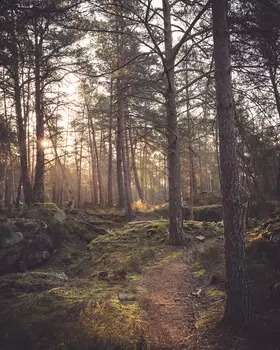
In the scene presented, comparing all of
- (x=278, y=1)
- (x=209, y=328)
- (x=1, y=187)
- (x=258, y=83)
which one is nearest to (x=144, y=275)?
(x=209, y=328)

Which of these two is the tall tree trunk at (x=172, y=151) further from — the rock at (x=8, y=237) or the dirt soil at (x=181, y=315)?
the rock at (x=8, y=237)

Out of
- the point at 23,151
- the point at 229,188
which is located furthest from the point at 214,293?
the point at 23,151

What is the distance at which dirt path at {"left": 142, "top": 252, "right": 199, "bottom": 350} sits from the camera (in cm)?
368

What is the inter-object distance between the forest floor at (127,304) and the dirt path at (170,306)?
2 centimetres

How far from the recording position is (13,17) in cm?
418

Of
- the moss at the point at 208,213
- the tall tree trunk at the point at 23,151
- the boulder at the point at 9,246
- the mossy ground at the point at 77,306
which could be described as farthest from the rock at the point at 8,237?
the moss at the point at 208,213

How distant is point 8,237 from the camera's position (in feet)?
23.0

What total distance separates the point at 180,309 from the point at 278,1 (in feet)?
20.3

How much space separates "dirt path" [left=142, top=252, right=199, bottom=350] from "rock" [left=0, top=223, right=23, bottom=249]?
154 inches

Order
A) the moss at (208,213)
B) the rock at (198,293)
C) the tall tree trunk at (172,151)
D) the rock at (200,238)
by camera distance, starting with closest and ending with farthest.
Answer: the rock at (198,293) → the tall tree trunk at (172,151) → the rock at (200,238) → the moss at (208,213)

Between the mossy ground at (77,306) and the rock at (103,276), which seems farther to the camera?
the rock at (103,276)

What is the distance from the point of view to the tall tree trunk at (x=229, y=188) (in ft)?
12.5

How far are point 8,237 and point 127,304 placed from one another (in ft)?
14.0

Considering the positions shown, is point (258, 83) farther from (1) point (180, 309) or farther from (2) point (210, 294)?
(1) point (180, 309)
